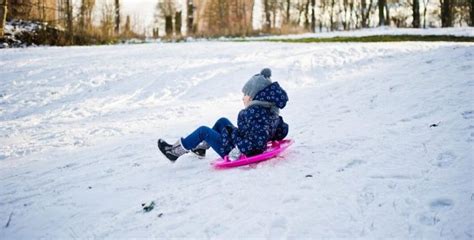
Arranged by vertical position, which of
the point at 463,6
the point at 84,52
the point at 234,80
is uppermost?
the point at 463,6

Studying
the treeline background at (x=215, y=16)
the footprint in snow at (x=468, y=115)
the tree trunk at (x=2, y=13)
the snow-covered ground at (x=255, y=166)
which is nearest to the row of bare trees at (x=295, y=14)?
the treeline background at (x=215, y=16)

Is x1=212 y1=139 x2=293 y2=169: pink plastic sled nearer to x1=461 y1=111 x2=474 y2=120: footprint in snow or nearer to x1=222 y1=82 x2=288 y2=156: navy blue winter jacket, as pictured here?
x1=222 y1=82 x2=288 y2=156: navy blue winter jacket

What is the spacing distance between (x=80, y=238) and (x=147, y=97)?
7.70 meters

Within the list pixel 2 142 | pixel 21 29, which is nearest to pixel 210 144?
pixel 2 142

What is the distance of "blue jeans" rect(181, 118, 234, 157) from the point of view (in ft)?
16.3

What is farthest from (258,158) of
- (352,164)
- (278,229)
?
(278,229)

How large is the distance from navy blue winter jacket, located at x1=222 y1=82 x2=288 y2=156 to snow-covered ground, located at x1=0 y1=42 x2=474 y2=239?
31cm

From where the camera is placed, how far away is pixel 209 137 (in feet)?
16.5

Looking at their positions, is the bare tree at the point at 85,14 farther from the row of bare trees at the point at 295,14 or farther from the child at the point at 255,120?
the child at the point at 255,120

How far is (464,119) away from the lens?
17.3 feet

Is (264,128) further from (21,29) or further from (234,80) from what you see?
(21,29)

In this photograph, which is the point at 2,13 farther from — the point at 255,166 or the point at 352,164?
the point at 352,164

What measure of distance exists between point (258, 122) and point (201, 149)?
121 cm

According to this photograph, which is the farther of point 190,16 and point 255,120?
point 190,16
